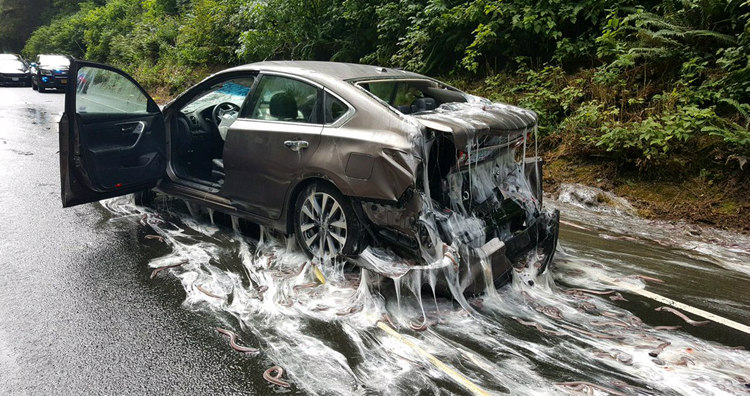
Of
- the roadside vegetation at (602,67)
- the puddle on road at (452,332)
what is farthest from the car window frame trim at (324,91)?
the roadside vegetation at (602,67)

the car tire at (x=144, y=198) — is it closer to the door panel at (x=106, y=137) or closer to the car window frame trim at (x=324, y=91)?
the door panel at (x=106, y=137)

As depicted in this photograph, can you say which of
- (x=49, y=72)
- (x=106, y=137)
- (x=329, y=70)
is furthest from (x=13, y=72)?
(x=329, y=70)

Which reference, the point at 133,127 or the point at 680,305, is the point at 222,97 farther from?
the point at 680,305

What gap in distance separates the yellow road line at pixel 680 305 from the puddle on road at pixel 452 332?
127 mm

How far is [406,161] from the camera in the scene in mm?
3590

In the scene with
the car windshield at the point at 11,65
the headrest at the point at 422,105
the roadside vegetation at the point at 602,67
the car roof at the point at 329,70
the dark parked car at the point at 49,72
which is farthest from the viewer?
the car windshield at the point at 11,65

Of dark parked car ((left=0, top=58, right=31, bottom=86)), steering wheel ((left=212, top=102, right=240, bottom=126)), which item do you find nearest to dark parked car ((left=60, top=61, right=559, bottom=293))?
steering wheel ((left=212, top=102, right=240, bottom=126))

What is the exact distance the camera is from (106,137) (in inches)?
197

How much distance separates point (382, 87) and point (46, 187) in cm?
518

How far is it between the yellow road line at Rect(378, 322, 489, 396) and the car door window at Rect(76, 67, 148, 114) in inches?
135

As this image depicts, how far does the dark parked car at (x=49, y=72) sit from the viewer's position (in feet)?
72.0

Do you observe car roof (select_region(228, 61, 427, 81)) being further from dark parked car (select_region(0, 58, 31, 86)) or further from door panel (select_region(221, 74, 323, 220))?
dark parked car (select_region(0, 58, 31, 86))

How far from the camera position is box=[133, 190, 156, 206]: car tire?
6.09 meters

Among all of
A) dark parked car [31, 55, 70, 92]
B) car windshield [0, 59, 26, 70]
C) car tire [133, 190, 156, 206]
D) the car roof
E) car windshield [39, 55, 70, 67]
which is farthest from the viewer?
car windshield [0, 59, 26, 70]
